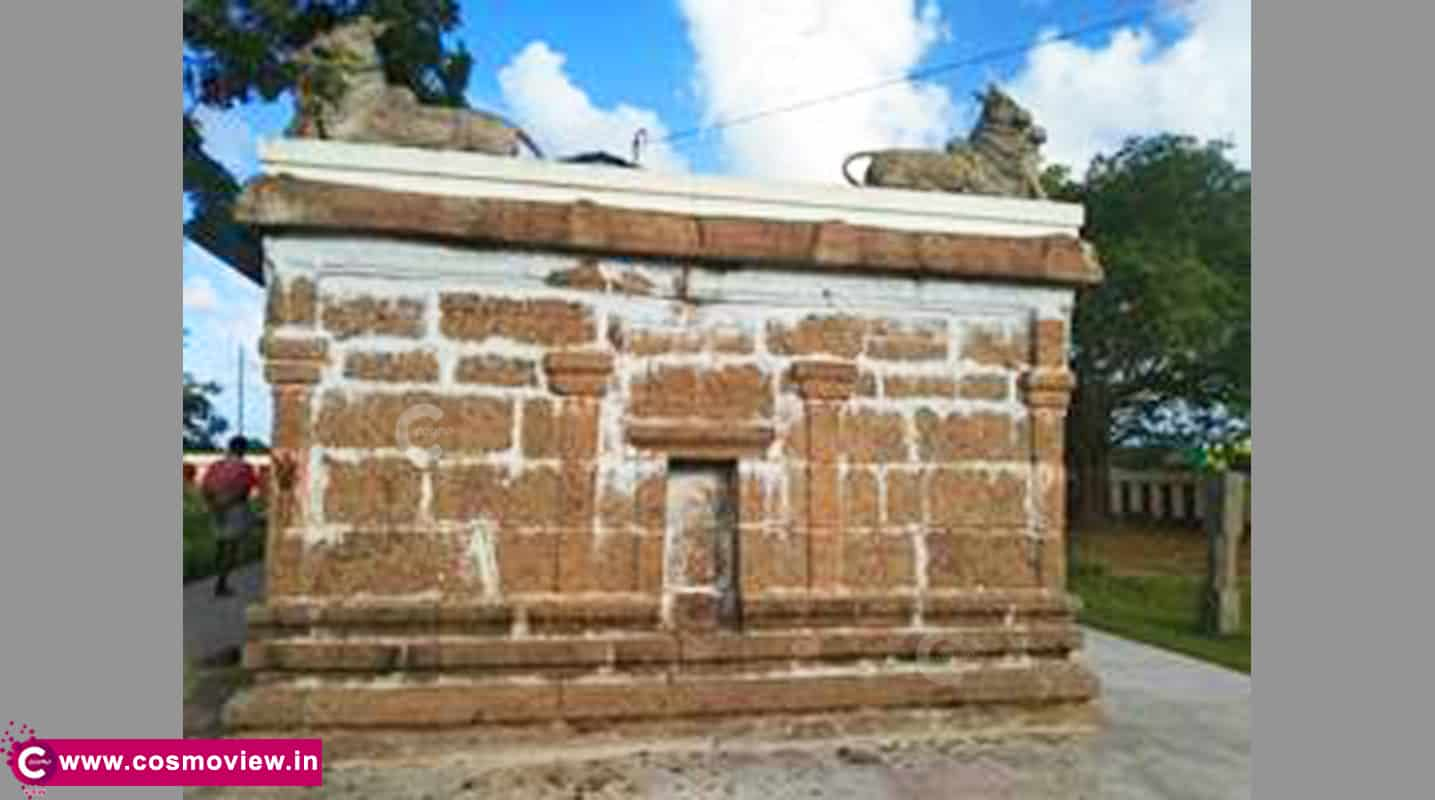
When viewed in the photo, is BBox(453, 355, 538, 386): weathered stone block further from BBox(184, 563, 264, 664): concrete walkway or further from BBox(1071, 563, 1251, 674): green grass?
BBox(1071, 563, 1251, 674): green grass

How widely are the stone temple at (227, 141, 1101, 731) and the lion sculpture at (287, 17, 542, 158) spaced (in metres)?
0.24

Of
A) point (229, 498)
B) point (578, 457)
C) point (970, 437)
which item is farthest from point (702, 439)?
point (229, 498)

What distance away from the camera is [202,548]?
1520cm

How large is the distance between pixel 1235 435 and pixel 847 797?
22.0 metres

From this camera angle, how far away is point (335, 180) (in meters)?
5.93

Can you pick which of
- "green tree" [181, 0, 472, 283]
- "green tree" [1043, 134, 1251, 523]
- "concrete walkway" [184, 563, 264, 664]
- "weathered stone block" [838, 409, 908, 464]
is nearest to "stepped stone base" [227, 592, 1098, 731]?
"weathered stone block" [838, 409, 908, 464]

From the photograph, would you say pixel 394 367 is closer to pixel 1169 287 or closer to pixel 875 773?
pixel 875 773

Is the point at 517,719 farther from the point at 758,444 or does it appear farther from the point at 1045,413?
the point at 1045,413

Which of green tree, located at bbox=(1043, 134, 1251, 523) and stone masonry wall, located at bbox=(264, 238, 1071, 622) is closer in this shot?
Result: stone masonry wall, located at bbox=(264, 238, 1071, 622)

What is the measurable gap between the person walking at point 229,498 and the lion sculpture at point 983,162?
6.79 metres

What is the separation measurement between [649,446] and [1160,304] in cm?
1930

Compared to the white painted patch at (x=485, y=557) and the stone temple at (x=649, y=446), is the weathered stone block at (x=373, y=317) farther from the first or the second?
the white painted patch at (x=485, y=557)

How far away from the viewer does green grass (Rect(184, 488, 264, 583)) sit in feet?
45.2

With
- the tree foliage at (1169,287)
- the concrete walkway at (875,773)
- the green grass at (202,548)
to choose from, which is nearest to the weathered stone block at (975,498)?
the concrete walkway at (875,773)
